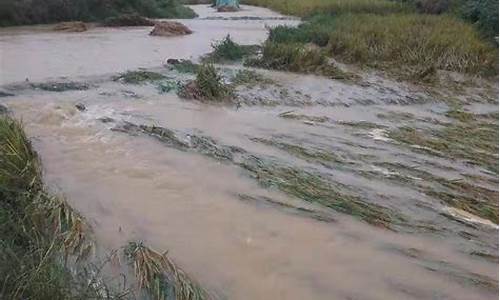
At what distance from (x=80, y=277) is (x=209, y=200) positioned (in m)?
1.50

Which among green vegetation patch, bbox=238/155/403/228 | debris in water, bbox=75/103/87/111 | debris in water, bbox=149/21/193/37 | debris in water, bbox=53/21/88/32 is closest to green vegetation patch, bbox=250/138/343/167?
green vegetation patch, bbox=238/155/403/228

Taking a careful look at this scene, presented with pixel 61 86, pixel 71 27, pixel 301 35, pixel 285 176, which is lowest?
pixel 71 27

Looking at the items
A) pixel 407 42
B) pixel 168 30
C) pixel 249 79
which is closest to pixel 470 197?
pixel 249 79

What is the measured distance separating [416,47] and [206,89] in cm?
624

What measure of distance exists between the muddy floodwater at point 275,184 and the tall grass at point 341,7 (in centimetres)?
1262

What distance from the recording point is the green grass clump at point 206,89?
26.3 ft

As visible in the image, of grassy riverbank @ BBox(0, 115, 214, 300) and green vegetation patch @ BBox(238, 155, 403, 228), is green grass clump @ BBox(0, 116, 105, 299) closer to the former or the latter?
grassy riverbank @ BBox(0, 115, 214, 300)

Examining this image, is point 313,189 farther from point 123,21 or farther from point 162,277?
point 123,21

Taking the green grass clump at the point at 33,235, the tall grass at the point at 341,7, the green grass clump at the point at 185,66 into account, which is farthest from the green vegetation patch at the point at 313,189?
the tall grass at the point at 341,7

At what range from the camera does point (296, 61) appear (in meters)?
10.7

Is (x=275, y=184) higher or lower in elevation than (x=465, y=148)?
higher

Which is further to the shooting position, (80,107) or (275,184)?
(80,107)

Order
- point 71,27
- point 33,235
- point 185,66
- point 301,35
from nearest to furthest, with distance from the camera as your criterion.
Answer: point 33,235, point 185,66, point 301,35, point 71,27

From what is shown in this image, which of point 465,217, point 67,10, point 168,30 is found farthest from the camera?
point 67,10
